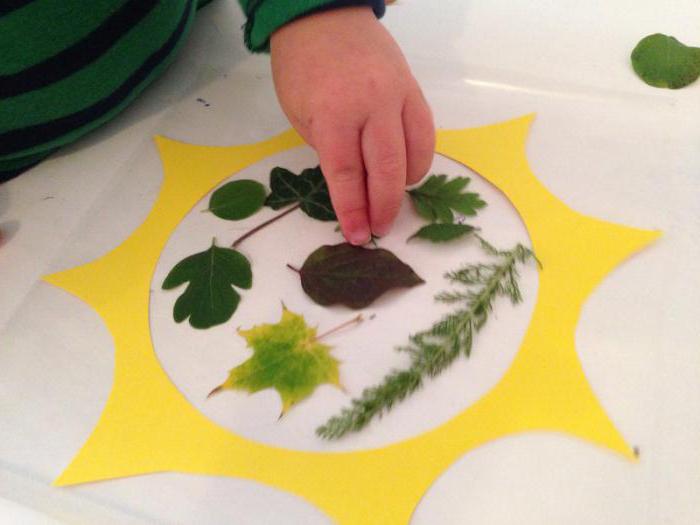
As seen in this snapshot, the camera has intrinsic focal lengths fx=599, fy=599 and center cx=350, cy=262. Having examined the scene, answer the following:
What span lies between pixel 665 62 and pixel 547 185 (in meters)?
0.20

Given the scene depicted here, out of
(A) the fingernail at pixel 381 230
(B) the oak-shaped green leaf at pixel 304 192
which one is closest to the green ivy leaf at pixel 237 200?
(B) the oak-shaped green leaf at pixel 304 192

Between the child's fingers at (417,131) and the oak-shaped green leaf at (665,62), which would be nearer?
the child's fingers at (417,131)

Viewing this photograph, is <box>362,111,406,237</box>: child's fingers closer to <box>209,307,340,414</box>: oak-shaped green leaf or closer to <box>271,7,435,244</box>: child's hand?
<box>271,7,435,244</box>: child's hand

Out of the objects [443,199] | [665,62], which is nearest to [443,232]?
[443,199]

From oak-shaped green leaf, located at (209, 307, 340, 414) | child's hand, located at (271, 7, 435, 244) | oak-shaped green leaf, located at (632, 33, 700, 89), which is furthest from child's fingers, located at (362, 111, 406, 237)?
oak-shaped green leaf, located at (632, 33, 700, 89)

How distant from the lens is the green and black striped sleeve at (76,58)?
1.70 ft

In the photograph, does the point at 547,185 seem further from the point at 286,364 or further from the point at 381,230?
the point at 286,364

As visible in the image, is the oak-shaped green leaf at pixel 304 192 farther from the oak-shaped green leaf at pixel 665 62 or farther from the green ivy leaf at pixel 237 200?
the oak-shaped green leaf at pixel 665 62

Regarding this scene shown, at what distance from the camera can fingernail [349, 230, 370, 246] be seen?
472mm

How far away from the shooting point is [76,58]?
1.82 feet

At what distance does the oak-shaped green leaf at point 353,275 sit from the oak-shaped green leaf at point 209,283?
0.17 ft

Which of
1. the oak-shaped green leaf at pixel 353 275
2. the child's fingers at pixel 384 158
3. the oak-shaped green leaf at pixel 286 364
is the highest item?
the child's fingers at pixel 384 158

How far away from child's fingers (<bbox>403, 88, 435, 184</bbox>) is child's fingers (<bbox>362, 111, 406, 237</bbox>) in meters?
0.01

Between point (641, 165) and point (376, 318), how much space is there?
27 centimetres
